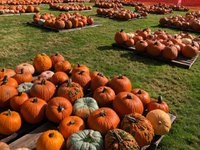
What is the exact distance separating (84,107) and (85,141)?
0.82 meters

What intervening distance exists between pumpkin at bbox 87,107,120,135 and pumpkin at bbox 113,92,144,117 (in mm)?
313

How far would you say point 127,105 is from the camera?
3664 millimetres

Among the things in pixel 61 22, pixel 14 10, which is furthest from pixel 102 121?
pixel 14 10

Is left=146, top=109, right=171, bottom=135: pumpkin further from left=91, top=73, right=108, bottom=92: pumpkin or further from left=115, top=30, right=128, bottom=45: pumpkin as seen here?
left=115, top=30, right=128, bottom=45: pumpkin

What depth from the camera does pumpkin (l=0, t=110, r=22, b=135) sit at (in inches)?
129

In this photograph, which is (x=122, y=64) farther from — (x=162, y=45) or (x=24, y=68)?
(x=24, y=68)

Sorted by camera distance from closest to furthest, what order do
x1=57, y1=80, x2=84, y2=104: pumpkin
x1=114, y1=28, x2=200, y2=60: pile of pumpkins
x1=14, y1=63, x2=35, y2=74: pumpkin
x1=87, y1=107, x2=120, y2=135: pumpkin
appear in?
x1=87, y1=107, x2=120, y2=135: pumpkin
x1=57, y1=80, x2=84, y2=104: pumpkin
x1=14, y1=63, x2=35, y2=74: pumpkin
x1=114, y1=28, x2=200, y2=60: pile of pumpkins

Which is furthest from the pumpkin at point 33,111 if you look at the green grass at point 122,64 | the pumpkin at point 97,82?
the green grass at point 122,64

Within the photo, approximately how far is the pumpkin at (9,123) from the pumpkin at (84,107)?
0.83m

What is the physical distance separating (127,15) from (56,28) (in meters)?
5.58

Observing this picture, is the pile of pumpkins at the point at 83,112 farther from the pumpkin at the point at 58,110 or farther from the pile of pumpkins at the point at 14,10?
the pile of pumpkins at the point at 14,10

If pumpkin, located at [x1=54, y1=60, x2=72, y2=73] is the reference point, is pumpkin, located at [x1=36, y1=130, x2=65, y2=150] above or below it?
below

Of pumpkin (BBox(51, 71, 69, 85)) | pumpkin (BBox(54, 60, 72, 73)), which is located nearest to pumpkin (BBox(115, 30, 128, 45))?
pumpkin (BBox(54, 60, 72, 73))

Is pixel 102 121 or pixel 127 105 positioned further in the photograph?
pixel 127 105
